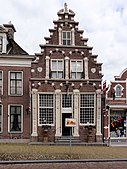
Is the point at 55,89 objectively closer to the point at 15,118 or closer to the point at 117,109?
the point at 15,118

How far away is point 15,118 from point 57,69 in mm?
6194

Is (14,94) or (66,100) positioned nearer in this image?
(66,100)

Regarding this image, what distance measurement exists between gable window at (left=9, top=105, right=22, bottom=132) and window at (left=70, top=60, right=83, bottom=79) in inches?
240

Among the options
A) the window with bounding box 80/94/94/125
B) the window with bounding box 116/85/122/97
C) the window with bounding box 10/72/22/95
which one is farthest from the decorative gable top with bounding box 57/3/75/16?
the window with bounding box 116/85/122/97

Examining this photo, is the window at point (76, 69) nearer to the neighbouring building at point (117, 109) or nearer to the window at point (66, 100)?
the window at point (66, 100)

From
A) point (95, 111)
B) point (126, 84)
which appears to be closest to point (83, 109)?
point (95, 111)

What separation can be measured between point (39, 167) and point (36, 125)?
1380 centimetres

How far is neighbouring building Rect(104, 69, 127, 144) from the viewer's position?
101 ft

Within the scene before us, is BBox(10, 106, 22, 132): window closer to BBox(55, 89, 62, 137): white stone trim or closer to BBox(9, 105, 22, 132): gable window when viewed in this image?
BBox(9, 105, 22, 132): gable window

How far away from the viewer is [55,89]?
28.6 m

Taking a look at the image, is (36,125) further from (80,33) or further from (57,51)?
(80,33)

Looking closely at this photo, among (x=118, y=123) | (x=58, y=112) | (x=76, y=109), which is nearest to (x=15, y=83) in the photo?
(x=58, y=112)

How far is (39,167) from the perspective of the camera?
14.4 meters

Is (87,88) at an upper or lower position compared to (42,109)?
upper
